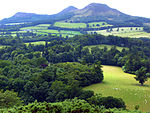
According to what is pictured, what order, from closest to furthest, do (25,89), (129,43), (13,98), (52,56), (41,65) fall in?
(13,98), (25,89), (41,65), (52,56), (129,43)

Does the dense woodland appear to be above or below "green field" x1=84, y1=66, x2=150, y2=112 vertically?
above

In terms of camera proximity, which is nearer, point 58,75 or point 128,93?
point 128,93

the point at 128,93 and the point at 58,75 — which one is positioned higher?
the point at 58,75

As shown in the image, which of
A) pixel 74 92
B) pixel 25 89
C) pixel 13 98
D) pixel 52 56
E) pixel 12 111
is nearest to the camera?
pixel 12 111

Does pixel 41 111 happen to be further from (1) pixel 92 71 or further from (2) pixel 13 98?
(1) pixel 92 71

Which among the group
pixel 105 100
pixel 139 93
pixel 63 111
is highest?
pixel 63 111

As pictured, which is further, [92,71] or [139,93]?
[92,71]

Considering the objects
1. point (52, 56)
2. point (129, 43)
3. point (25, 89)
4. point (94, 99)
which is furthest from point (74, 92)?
point (129, 43)

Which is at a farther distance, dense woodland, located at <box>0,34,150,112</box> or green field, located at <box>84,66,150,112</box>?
green field, located at <box>84,66,150,112</box>

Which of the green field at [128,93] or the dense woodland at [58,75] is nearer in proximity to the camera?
the dense woodland at [58,75]

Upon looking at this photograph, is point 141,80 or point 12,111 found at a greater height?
point 12,111

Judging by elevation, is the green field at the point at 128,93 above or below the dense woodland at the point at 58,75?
below
